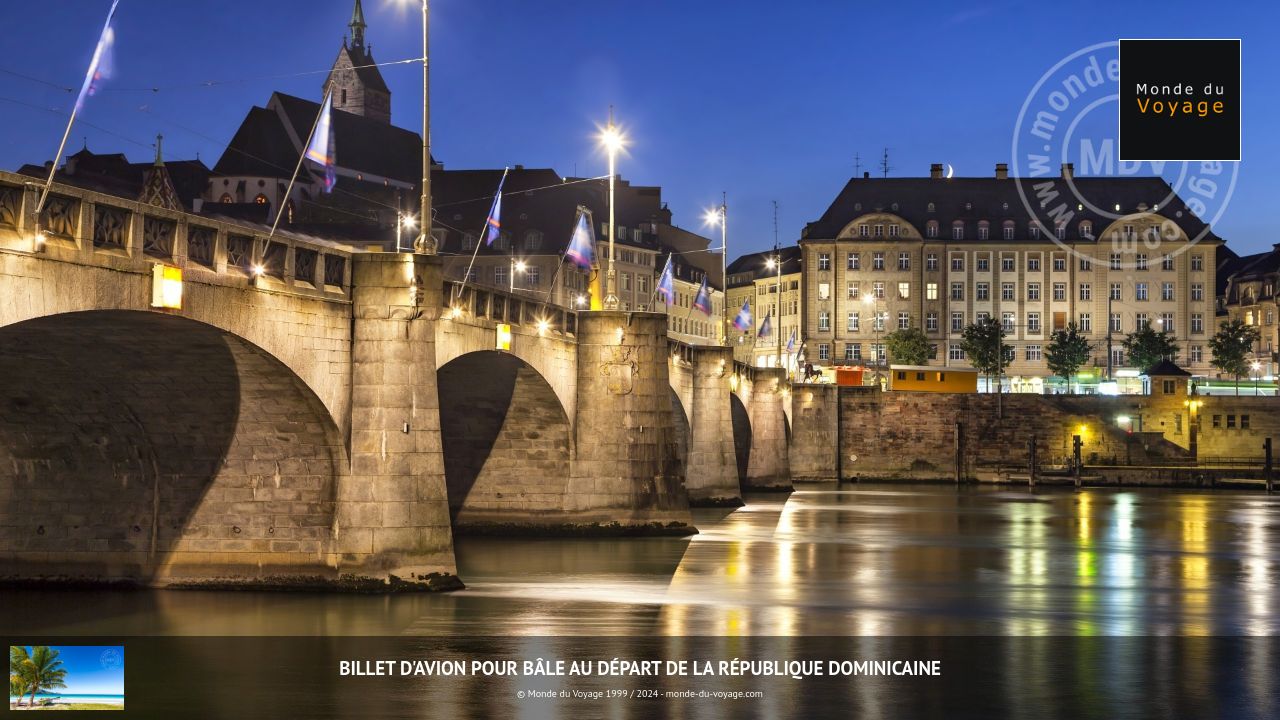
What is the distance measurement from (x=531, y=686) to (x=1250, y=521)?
54.6 metres

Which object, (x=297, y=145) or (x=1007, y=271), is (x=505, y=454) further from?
(x=1007, y=271)

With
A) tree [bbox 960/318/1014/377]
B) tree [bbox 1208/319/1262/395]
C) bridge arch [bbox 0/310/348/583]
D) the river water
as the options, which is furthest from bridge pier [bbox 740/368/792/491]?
tree [bbox 1208/319/1262/395]

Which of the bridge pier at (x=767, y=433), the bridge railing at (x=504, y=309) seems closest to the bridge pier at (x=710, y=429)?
the bridge pier at (x=767, y=433)

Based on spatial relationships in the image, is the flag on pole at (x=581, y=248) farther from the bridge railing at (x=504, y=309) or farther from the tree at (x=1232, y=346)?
the tree at (x=1232, y=346)

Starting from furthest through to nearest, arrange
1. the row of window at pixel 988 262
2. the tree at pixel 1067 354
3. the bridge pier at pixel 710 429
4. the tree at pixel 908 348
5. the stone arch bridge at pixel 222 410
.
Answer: the row of window at pixel 988 262, the tree at pixel 1067 354, the tree at pixel 908 348, the bridge pier at pixel 710 429, the stone arch bridge at pixel 222 410

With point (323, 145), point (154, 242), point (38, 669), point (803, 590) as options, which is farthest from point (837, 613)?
point (38, 669)

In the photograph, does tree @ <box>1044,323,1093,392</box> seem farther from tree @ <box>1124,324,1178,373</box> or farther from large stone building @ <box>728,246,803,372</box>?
large stone building @ <box>728,246,803,372</box>

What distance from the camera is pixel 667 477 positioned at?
5228 centimetres

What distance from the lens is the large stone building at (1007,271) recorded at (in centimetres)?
14838

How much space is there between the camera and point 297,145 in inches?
5773

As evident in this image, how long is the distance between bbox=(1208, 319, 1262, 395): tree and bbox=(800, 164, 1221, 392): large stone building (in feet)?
14.8

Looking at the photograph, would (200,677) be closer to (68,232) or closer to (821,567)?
(68,232)

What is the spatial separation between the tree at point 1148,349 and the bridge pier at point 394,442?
11484 cm

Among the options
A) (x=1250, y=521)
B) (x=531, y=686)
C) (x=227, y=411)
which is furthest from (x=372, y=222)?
(x=531, y=686)
